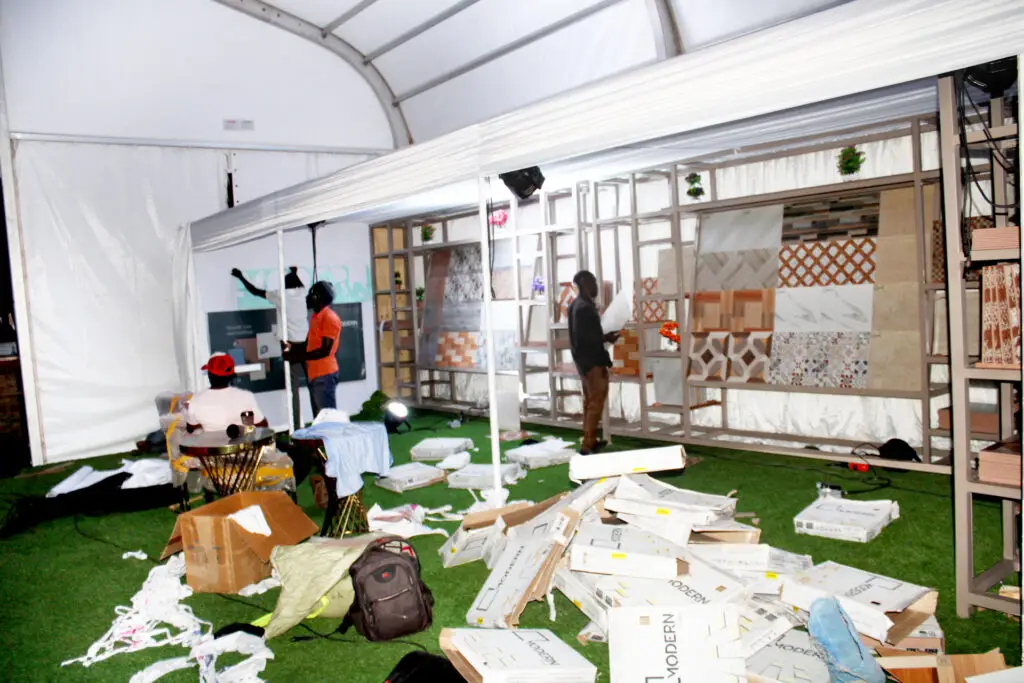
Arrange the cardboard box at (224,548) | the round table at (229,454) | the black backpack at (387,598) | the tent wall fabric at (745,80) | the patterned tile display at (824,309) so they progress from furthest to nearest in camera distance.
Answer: the patterned tile display at (824,309) → the round table at (229,454) → the cardboard box at (224,548) → the black backpack at (387,598) → the tent wall fabric at (745,80)

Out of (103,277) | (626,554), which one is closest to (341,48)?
(103,277)

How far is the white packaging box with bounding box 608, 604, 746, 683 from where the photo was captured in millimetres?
2414

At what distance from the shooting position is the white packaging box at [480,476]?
5.29 metres

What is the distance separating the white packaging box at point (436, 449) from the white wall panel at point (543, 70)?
2914mm

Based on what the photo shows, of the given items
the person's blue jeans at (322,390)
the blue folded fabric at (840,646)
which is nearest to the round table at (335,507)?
the person's blue jeans at (322,390)

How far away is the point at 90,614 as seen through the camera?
3.60 meters

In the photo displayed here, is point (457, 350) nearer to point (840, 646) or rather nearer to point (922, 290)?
point (922, 290)

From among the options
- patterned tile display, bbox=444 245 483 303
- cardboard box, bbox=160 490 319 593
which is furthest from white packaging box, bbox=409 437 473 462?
cardboard box, bbox=160 490 319 593

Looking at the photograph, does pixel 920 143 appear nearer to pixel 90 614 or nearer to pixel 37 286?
pixel 90 614

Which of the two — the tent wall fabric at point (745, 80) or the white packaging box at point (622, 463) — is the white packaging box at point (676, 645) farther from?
the tent wall fabric at point (745, 80)

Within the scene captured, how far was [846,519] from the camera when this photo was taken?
3.99 meters

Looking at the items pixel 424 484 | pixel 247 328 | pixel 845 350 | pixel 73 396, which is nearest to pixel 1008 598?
pixel 845 350

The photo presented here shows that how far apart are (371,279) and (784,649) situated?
730cm

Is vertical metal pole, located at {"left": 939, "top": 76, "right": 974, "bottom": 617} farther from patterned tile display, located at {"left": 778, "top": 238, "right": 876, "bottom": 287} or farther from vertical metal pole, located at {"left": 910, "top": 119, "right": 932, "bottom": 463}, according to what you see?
patterned tile display, located at {"left": 778, "top": 238, "right": 876, "bottom": 287}
